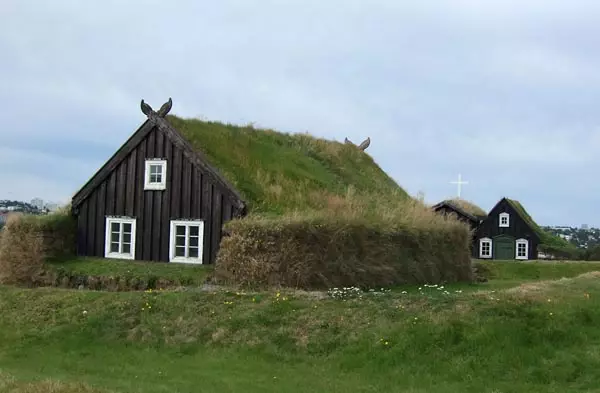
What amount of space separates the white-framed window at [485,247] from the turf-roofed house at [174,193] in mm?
35924

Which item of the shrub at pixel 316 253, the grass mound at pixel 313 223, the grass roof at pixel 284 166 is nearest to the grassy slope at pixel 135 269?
the shrub at pixel 316 253

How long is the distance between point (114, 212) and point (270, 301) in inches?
386

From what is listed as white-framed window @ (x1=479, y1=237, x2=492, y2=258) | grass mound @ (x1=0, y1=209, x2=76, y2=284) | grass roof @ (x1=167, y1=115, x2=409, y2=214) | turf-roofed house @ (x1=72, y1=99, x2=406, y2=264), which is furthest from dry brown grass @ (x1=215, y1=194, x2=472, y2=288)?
white-framed window @ (x1=479, y1=237, x2=492, y2=258)

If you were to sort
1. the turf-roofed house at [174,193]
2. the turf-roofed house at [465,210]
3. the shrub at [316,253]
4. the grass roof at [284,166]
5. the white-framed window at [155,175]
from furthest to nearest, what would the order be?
the turf-roofed house at [465,210], the grass roof at [284,166], the white-framed window at [155,175], the turf-roofed house at [174,193], the shrub at [316,253]

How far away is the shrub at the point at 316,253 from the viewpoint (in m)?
19.6

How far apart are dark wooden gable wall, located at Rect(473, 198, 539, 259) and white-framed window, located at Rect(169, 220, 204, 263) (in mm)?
41313

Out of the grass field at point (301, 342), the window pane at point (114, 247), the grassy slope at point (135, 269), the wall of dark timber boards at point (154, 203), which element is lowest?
the grass field at point (301, 342)

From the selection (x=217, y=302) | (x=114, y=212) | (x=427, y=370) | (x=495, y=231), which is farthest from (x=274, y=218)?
(x=495, y=231)

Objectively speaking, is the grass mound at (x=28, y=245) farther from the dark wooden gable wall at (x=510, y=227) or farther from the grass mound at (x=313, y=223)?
the dark wooden gable wall at (x=510, y=227)

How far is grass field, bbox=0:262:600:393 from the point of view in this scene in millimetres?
11406

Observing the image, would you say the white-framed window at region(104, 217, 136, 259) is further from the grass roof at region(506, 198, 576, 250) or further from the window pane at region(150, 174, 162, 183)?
the grass roof at region(506, 198, 576, 250)

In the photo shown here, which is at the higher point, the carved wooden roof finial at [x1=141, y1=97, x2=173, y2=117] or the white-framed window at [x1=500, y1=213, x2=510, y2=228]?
the carved wooden roof finial at [x1=141, y1=97, x2=173, y2=117]

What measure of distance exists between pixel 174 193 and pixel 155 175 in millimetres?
1145

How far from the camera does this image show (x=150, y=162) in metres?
23.6
